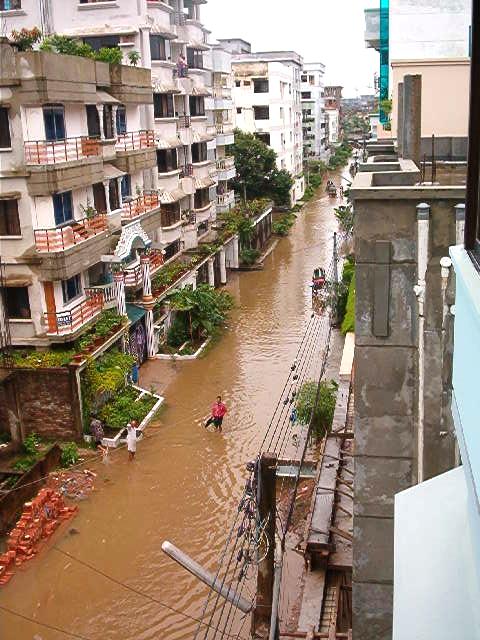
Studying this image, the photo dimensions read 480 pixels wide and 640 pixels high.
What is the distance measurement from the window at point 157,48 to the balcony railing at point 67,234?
9555 millimetres

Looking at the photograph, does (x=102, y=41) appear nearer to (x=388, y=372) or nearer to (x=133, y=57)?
(x=133, y=57)

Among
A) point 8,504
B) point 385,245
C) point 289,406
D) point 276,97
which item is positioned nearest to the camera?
point 385,245

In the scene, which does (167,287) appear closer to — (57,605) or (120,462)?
(120,462)

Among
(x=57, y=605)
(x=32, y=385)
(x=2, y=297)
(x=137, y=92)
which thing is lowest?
(x=57, y=605)

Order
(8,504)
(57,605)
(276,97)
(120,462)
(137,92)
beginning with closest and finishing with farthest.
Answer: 1. (57,605)
2. (8,504)
3. (120,462)
4. (137,92)
5. (276,97)

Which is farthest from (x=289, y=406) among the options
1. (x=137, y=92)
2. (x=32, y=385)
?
(x=137, y=92)

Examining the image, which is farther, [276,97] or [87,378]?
[276,97]

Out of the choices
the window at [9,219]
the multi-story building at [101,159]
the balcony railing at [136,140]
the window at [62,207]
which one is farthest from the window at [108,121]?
the window at [9,219]

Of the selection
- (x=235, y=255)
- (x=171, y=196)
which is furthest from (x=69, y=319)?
(x=235, y=255)

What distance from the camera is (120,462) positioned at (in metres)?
17.4

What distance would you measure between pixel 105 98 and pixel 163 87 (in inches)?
253

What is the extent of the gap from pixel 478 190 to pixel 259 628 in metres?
6.48

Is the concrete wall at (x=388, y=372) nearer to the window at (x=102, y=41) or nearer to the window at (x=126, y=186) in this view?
the window at (x=126, y=186)

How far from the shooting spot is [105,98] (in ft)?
68.3
